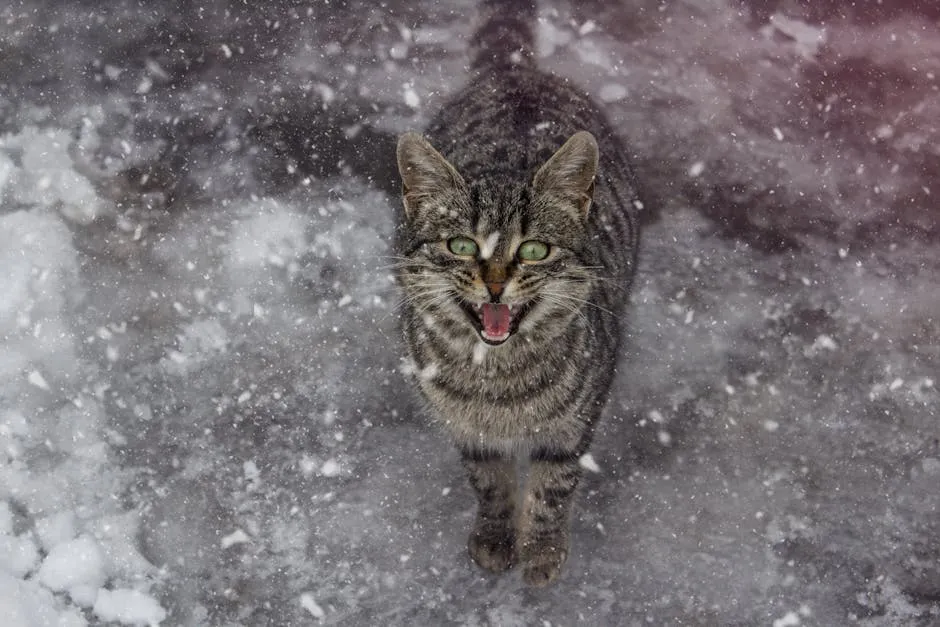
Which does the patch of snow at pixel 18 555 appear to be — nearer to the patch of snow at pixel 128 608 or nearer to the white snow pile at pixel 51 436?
the white snow pile at pixel 51 436

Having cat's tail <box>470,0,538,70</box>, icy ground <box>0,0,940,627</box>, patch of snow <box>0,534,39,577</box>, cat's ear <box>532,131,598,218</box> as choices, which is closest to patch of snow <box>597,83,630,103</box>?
icy ground <box>0,0,940,627</box>

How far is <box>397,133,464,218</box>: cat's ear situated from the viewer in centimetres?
259

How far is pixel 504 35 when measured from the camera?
385 centimetres

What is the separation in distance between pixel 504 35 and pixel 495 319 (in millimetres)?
→ 1771

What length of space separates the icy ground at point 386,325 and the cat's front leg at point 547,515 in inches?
7.5

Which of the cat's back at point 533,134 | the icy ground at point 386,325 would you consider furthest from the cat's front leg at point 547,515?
the cat's back at point 533,134

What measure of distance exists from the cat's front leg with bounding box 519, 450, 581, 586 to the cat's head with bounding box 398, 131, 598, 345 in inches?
25.4

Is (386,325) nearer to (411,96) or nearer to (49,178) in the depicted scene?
(411,96)

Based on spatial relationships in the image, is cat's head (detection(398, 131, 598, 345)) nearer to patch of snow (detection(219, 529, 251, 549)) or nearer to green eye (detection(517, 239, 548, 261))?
green eye (detection(517, 239, 548, 261))

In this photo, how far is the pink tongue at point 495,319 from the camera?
2.62m

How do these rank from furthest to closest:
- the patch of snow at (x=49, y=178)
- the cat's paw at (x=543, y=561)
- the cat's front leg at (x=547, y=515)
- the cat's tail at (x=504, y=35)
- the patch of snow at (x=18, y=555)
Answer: the cat's tail at (x=504, y=35) < the patch of snow at (x=49, y=178) < the patch of snow at (x=18, y=555) < the cat's paw at (x=543, y=561) < the cat's front leg at (x=547, y=515)

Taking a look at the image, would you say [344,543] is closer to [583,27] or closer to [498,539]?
[498,539]

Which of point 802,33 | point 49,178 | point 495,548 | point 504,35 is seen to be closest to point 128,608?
point 495,548

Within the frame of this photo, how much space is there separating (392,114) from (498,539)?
190 cm
